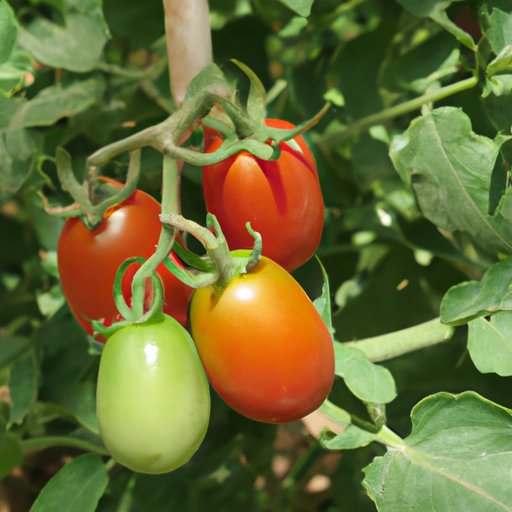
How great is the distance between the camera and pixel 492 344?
1.95 feet

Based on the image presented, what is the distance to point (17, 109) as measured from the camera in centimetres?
77

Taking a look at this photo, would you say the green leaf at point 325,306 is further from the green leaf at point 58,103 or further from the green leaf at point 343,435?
the green leaf at point 58,103

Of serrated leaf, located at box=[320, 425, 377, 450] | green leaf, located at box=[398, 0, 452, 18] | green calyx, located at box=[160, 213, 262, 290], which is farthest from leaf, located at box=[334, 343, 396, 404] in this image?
green leaf, located at box=[398, 0, 452, 18]

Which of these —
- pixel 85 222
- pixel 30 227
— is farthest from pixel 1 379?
pixel 85 222

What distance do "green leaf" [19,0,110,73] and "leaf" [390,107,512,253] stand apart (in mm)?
316

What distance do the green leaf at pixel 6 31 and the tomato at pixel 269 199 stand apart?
0.16 metres

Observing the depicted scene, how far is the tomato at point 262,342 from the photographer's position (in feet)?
1.57

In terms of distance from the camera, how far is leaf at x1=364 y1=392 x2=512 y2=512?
1.75ft

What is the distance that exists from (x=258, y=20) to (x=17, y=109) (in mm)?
260

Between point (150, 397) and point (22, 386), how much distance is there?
0.38 m

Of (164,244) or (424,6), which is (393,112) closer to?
(424,6)

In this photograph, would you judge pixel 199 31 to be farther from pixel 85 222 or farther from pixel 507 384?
pixel 507 384

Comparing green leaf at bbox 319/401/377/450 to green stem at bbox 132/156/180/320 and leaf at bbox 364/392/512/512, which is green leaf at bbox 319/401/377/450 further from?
green stem at bbox 132/156/180/320

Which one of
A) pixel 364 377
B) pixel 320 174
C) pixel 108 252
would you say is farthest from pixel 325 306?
pixel 320 174
